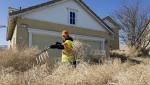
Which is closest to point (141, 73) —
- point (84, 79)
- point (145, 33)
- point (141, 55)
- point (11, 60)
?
point (84, 79)

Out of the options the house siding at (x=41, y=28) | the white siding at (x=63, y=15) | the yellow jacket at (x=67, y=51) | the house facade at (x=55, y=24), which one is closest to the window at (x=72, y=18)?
the house facade at (x=55, y=24)

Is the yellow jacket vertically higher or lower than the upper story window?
lower

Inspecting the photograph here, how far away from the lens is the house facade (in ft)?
83.3

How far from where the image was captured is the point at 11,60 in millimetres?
14422

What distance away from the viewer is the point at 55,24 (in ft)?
90.3

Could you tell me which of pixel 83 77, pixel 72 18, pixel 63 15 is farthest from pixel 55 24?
pixel 83 77

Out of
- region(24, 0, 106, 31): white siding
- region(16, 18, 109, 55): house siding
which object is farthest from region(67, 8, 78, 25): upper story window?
region(16, 18, 109, 55): house siding

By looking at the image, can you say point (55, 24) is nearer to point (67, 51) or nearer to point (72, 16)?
point (72, 16)

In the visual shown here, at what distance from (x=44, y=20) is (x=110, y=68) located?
721 inches

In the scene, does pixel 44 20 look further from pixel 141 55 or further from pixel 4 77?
pixel 4 77

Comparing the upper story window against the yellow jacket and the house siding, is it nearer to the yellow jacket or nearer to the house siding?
the house siding

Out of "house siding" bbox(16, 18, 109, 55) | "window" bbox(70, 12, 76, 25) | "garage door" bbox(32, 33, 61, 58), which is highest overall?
"window" bbox(70, 12, 76, 25)

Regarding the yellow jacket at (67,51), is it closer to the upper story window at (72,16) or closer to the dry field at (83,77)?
the dry field at (83,77)

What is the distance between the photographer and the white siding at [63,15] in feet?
87.7
